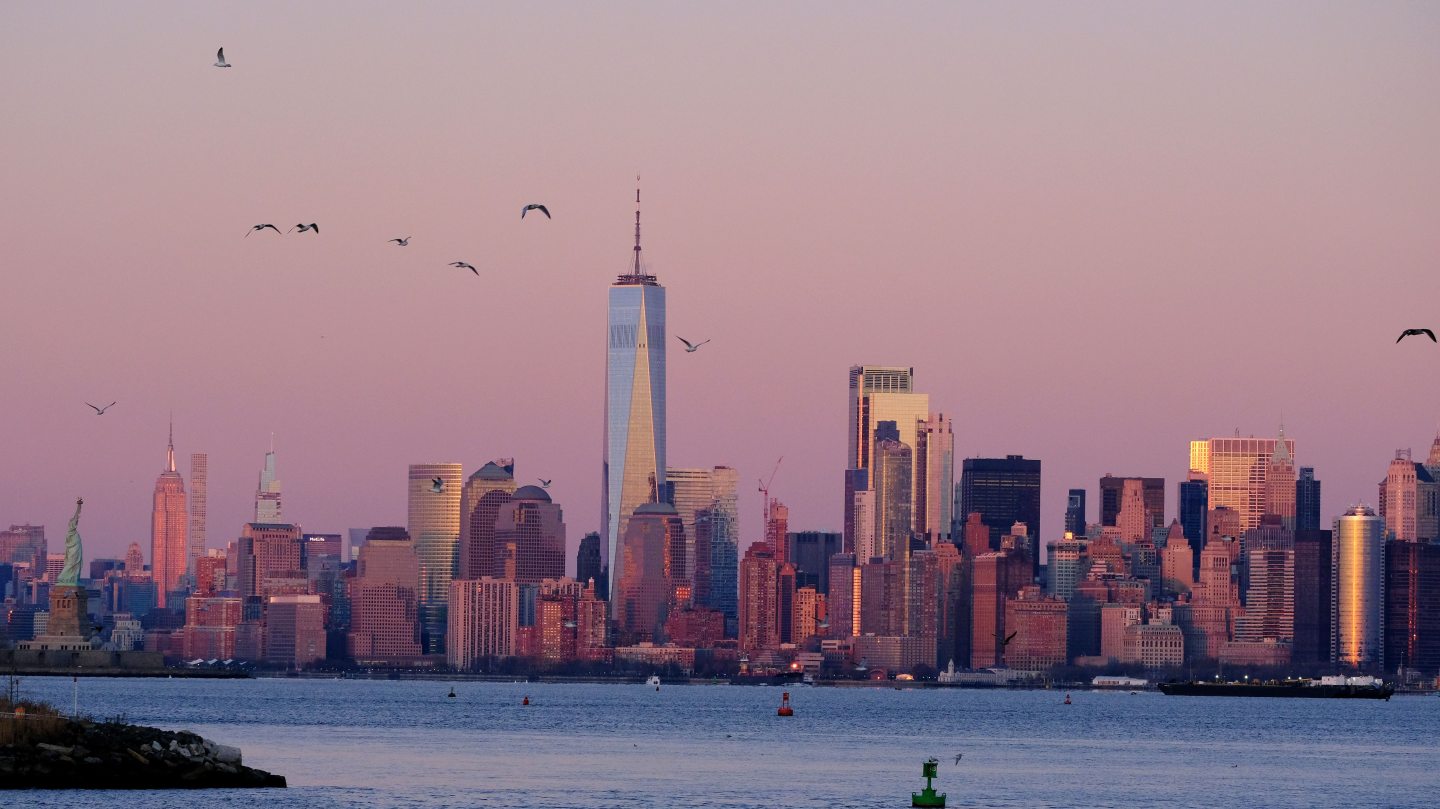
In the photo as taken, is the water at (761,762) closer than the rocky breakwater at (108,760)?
No

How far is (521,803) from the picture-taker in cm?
7994

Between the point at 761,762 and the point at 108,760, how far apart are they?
40.1 m

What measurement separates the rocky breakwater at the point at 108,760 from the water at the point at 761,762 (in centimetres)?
168

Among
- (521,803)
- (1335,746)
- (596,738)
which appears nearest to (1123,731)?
(1335,746)

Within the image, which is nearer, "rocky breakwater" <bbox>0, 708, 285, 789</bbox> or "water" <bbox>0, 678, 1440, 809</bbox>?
"rocky breakwater" <bbox>0, 708, 285, 789</bbox>

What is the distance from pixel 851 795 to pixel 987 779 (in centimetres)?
1358

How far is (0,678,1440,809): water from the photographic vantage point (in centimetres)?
8456

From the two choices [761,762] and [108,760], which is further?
[761,762]

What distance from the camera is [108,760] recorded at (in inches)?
2938

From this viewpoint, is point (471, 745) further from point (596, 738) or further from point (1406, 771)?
point (1406, 771)

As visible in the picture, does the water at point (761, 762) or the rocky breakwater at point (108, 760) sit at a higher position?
the rocky breakwater at point (108, 760)

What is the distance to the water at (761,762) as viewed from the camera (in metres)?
84.6

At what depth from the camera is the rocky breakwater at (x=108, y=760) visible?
7319 centimetres

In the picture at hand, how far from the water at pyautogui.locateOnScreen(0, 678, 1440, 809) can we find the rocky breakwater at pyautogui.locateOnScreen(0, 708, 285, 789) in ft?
5.52
